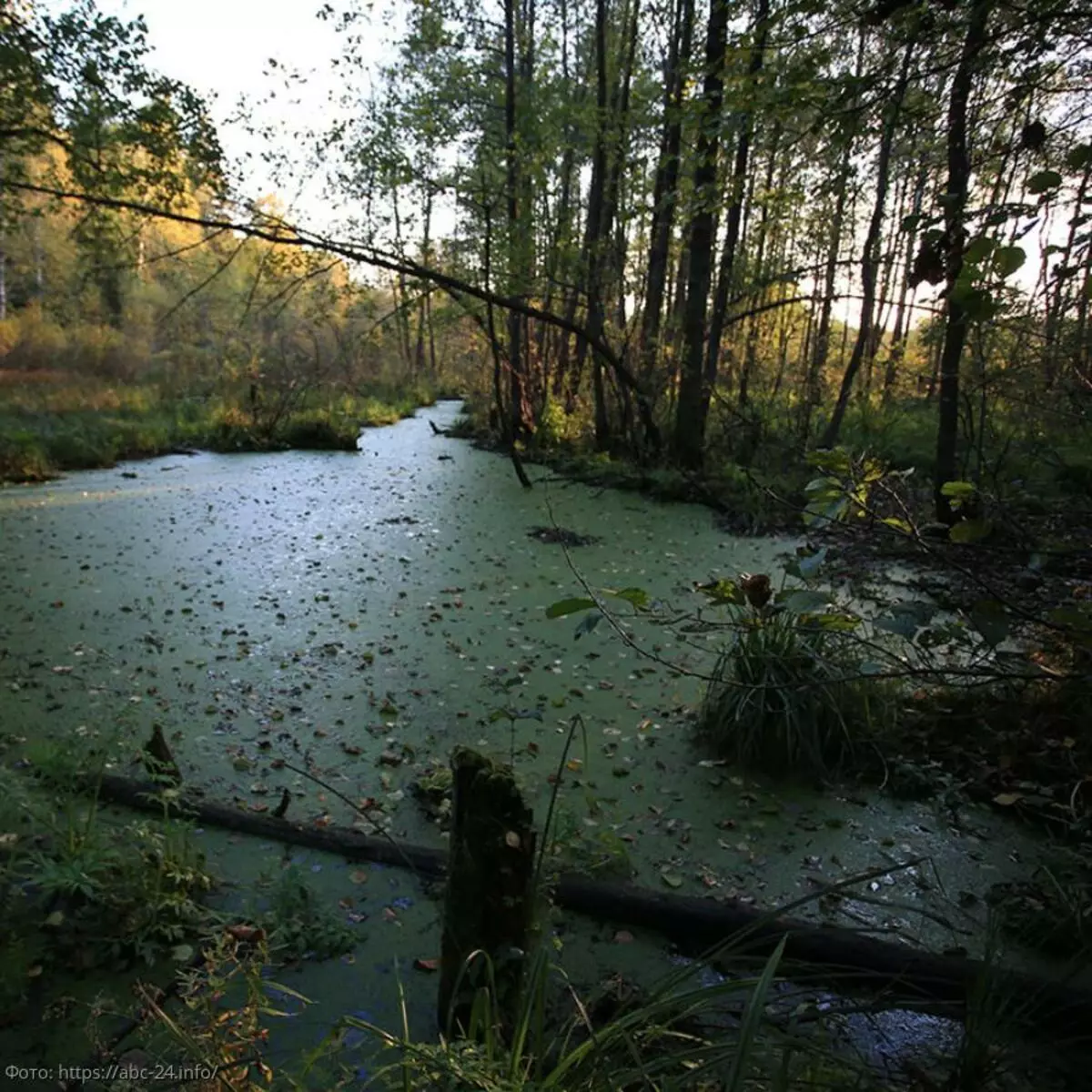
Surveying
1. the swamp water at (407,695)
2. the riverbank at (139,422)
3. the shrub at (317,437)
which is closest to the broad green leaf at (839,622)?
the swamp water at (407,695)

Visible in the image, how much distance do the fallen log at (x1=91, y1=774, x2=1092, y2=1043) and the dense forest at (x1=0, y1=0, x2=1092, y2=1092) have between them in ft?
0.03

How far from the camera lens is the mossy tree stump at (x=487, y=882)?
1.16 meters

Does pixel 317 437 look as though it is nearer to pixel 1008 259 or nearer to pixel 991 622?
pixel 991 622

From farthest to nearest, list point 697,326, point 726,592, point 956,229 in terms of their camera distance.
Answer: point 697,326 < point 726,592 < point 956,229

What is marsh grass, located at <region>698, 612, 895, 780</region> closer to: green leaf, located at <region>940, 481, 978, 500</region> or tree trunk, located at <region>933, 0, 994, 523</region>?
tree trunk, located at <region>933, 0, 994, 523</region>

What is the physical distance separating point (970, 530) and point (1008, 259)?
46cm

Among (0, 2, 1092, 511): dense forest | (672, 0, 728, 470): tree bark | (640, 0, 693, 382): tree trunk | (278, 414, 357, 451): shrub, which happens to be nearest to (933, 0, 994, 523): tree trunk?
(0, 2, 1092, 511): dense forest

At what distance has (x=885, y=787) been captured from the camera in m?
2.25

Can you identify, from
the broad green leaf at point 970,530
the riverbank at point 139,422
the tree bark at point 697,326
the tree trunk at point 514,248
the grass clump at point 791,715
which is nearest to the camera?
the broad green leaf at point 970,530

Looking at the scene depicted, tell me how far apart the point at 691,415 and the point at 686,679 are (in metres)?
4.21

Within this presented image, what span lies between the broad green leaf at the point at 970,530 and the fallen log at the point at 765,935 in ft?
2.23

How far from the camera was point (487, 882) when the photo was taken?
1180 mm

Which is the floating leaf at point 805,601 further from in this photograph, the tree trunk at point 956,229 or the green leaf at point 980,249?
the green leaf at point 980,249

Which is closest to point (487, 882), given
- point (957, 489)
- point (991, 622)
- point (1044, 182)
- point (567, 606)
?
point (567, 606)
